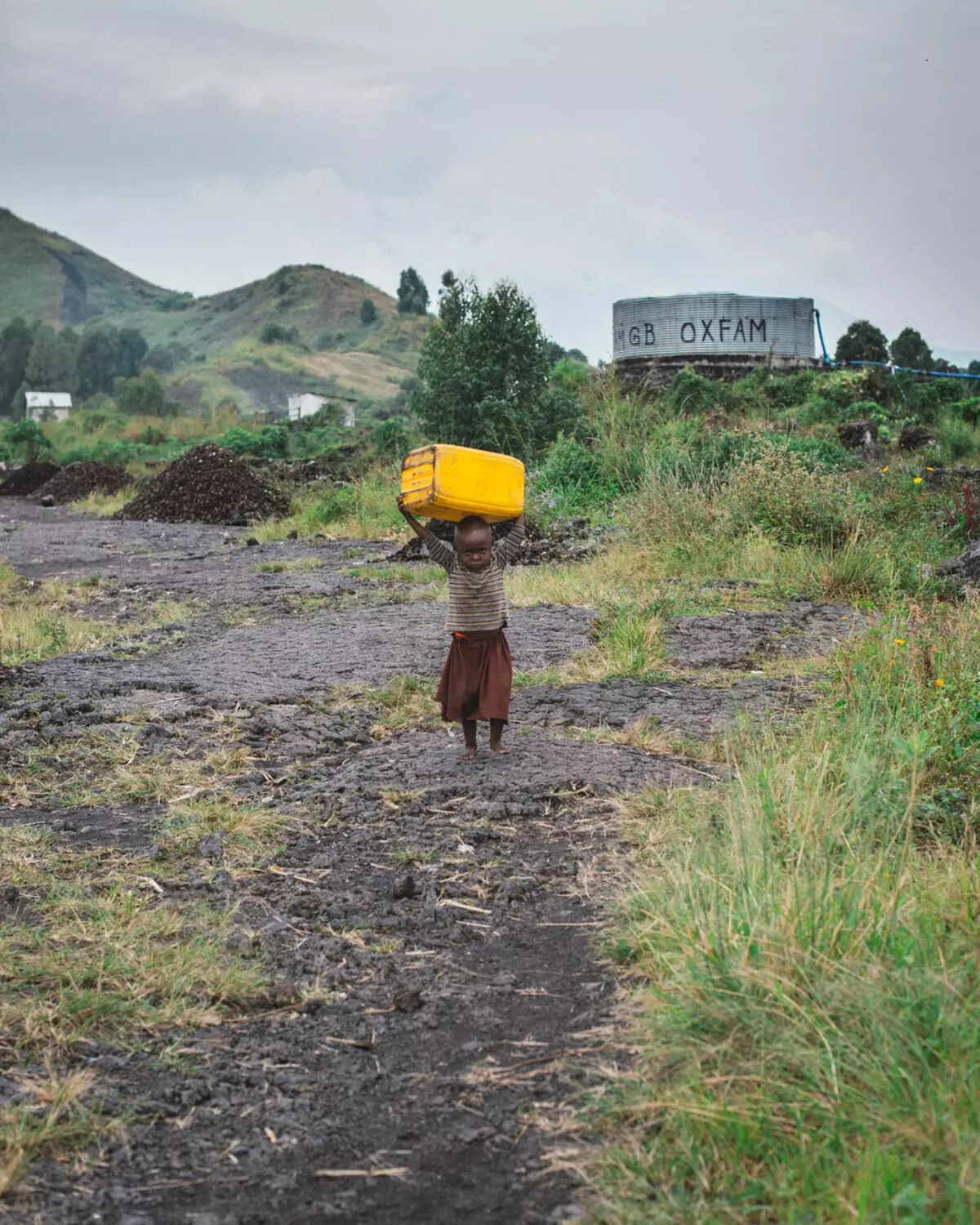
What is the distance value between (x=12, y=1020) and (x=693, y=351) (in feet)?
70.9

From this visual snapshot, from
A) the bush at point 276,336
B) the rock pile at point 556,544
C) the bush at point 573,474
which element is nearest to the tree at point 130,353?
the bush at point 276,336

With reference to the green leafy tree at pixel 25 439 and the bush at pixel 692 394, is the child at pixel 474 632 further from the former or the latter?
the green leafy tree at pixel 25 439

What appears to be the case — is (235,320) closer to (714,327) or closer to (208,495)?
(714,327)

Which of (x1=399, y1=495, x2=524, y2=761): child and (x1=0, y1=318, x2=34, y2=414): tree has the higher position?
(x1=0, y1=318, x2=34, y2=414): tree

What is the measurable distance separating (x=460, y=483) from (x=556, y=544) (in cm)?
662

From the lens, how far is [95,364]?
73062mm

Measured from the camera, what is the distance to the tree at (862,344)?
96.7ft

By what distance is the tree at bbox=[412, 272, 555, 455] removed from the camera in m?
16.2

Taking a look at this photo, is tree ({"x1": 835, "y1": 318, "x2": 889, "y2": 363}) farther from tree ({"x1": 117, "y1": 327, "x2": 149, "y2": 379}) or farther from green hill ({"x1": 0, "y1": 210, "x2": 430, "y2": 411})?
tree ({"x1": 117, "y1": 327, "x2": 149, "y2": 379})

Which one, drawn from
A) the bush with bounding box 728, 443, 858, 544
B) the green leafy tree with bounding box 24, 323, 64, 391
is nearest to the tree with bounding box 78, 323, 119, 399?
the green leafy tree with bounding box 24, 323, 64, 391

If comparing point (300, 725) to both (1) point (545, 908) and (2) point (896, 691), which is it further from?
(2) point (896, 691)

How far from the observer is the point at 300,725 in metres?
5.61

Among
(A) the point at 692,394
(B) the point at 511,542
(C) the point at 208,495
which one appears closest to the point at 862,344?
(A) the point at 692,394

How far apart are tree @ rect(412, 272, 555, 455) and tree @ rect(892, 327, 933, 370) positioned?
17036mm
